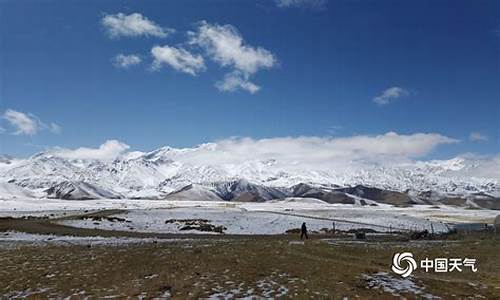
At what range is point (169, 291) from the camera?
21656 mm

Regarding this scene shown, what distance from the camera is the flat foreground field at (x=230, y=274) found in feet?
70.2

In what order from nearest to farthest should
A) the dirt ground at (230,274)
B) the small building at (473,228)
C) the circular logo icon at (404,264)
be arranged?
the dirt ground at (230,274)
the circular logo icon at (404,264)
the small building at (473,228)

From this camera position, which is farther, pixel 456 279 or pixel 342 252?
pixel 342 252

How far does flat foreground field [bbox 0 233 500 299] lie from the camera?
70.2ft

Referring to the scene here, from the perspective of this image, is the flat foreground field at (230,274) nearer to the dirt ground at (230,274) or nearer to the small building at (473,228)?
the dirt ground at (230,274)

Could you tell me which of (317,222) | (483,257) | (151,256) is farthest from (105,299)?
(317,222)

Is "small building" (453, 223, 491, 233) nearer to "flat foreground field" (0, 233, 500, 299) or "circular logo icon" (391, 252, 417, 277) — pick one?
"flat foreground field" (0, 233, 500, 299)

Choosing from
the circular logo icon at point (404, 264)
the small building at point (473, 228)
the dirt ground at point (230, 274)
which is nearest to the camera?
the dirt ground at point (230, 274)

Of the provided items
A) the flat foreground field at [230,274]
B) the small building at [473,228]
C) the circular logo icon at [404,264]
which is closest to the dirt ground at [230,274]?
the flat foreground field at [230,274]

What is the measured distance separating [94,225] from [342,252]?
42.4 metres

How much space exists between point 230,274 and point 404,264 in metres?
11.3

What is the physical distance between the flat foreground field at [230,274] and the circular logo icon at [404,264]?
57 cm

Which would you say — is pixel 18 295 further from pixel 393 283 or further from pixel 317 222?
pixel 317 222

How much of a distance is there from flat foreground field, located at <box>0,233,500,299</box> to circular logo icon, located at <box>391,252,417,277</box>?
1.86ft
